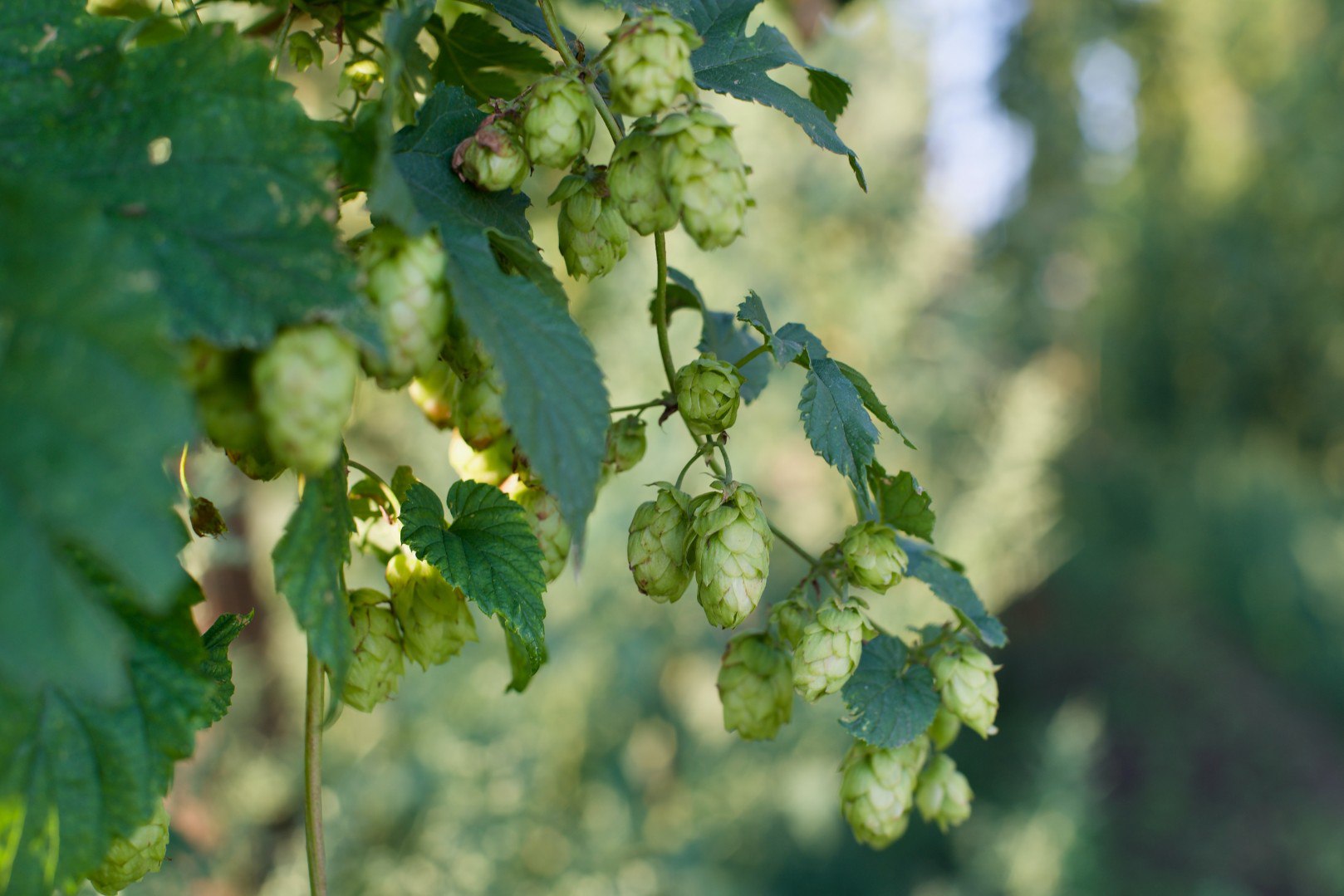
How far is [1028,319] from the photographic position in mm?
6664

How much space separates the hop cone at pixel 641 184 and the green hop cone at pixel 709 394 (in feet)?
0.34

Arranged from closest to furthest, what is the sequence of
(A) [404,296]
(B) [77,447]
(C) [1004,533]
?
(B) [77,447]
(A) [404,296]
(C) [1004,533]

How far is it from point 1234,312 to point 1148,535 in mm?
1917

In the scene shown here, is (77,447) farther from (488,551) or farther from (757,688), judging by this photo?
(757,688)

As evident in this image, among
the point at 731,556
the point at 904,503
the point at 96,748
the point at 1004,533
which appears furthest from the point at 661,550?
the point at 1004,533

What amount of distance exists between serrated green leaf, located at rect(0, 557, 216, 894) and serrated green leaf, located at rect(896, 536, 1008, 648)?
1.47ft

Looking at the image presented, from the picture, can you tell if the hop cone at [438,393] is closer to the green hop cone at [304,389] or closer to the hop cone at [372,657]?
the hop cone at [372,657]

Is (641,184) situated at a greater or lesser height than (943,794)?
greater

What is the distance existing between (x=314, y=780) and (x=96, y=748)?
16 centimetres

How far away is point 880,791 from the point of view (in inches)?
25.3

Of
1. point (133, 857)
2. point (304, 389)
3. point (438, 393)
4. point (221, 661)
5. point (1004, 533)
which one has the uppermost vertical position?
point (304, 389)

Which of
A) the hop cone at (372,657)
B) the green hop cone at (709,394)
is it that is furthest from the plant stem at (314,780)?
the green hop cone at (709,394)

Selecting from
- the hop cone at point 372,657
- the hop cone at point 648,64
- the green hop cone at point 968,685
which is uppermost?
A: the hop cone at point 648,64

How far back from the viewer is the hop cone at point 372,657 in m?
0.56
